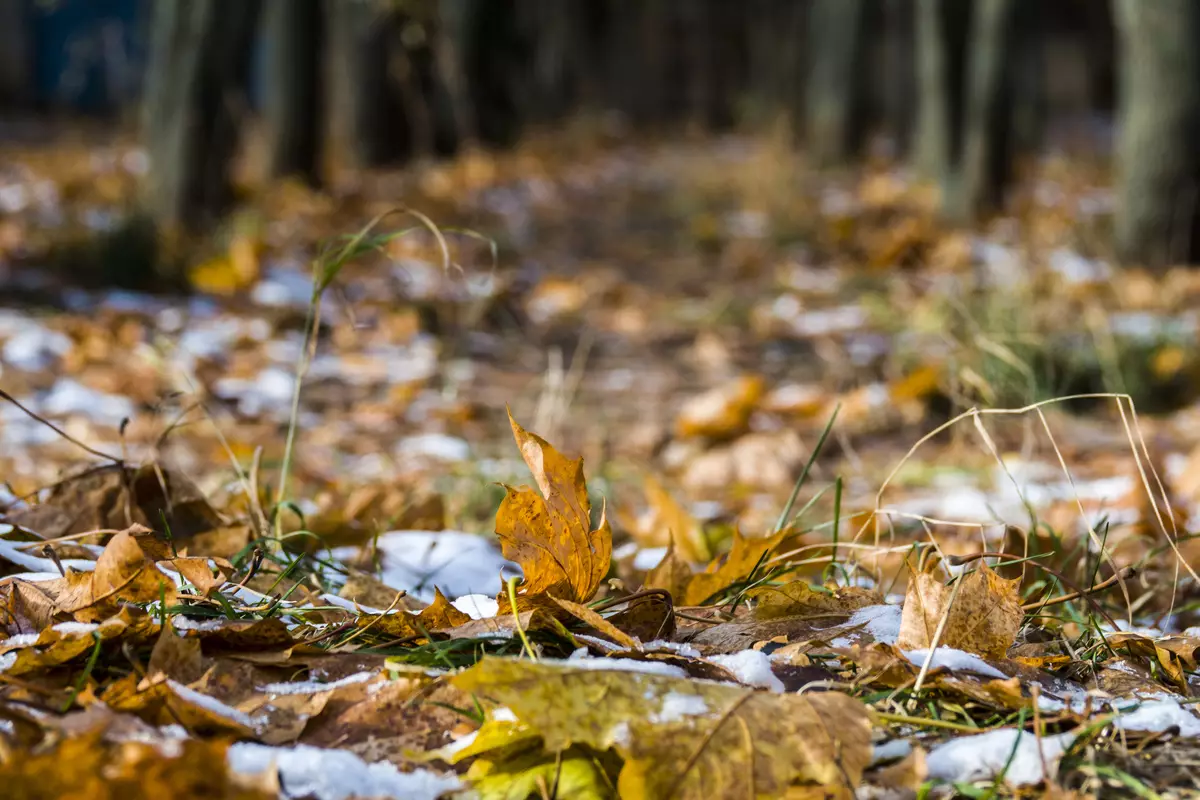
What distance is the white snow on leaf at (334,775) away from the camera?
94 centimetres

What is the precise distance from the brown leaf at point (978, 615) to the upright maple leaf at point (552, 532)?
0.34m

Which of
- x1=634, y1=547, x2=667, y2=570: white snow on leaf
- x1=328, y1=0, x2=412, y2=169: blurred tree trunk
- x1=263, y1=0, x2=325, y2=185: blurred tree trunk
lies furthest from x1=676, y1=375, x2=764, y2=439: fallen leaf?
x1=328, y1=0, x2=412, y2=169: blurred tree trunk

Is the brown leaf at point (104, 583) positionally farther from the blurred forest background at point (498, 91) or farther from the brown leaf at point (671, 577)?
the blurred forest background at point (498, 91)

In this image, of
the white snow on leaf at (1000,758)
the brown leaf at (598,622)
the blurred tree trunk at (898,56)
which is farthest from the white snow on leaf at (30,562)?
the blurred tree trunk at (898,56)

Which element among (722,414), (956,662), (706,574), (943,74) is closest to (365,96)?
(943,74)

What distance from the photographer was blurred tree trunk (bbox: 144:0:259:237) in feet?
19.2

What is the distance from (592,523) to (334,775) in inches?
48.9

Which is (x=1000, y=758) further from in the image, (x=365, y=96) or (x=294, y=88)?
(x=365, y=96)

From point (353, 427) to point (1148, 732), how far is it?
2.80 metres

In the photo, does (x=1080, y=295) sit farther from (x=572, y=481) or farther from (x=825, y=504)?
(x=572, y=481)

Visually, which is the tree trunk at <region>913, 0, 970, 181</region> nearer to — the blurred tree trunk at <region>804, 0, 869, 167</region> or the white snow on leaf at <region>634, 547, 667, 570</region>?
the blurred tree trunk at <region>804, 0, 869, 167</region>

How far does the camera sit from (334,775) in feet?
3.13

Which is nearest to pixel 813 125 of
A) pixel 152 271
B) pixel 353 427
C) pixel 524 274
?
pixel 524 274

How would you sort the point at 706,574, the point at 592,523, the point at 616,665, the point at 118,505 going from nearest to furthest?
the point at 616,665
the point at 706,574
the point at 118,505
the point at 592,523
